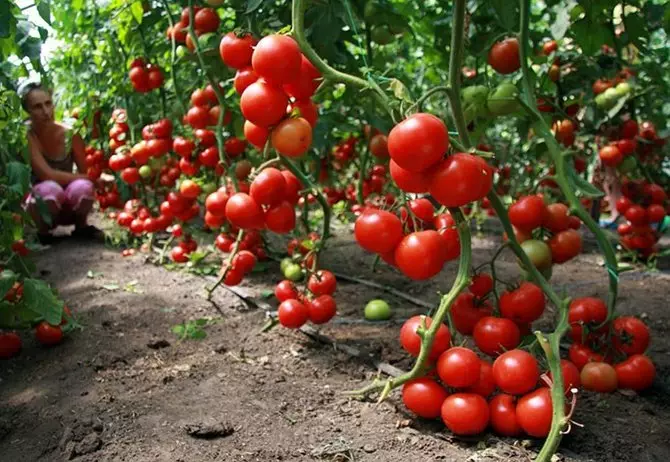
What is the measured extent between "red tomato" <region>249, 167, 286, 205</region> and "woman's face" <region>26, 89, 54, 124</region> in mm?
2722

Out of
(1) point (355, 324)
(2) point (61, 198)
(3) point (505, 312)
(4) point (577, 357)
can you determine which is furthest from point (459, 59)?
(2) point (61, 198)

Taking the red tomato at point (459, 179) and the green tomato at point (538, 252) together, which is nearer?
the red tomato at point (459, 179)

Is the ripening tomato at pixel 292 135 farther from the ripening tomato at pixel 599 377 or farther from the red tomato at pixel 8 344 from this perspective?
the red tomato at pixel 8 344

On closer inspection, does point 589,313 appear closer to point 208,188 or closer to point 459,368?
point 459,368

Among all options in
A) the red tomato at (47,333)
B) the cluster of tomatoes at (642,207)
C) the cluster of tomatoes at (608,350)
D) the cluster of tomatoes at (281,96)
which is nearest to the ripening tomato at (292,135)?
the cluster of tomatoes at (281,96)

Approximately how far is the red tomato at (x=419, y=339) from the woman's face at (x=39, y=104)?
10.3ft

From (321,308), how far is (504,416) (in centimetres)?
68

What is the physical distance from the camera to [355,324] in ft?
7.39

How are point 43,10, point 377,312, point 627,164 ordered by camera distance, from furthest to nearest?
point 627,164 < point 377,312 < point 43,10

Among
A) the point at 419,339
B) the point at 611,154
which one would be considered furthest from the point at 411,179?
the point at 611,154

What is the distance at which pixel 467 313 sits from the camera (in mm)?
1471

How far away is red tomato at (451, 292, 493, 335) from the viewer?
1.47m

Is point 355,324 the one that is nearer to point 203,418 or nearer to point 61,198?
point 203,418

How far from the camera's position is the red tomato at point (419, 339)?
1.35m
